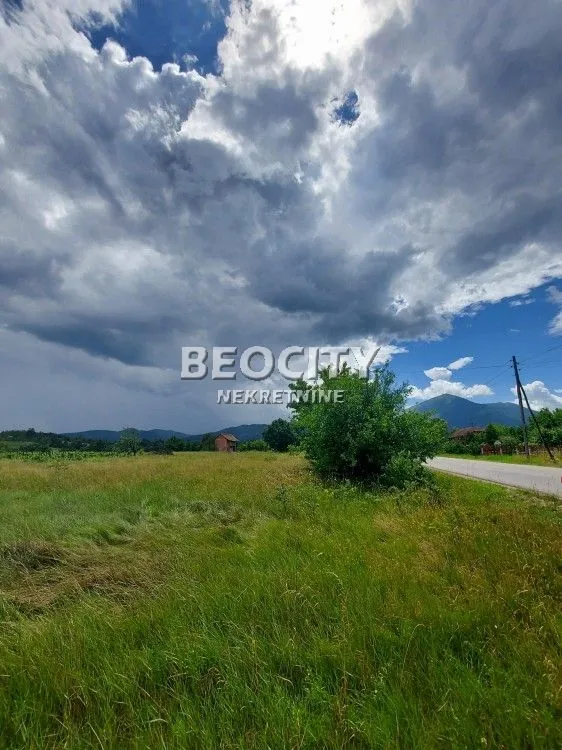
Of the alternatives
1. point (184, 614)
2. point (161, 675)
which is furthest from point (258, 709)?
point (184, 614)

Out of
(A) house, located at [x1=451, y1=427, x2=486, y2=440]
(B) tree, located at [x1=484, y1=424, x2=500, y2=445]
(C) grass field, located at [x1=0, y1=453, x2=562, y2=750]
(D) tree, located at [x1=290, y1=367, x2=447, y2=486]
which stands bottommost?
(C) grass field, located at [x1=0, y1=453, x2=562, y2=750]

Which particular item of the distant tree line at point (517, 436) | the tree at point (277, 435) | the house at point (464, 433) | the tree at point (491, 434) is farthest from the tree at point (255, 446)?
the tree at point (491, 434)

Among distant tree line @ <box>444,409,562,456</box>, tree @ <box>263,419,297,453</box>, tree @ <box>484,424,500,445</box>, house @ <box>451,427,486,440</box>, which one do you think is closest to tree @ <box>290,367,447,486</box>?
distant tree line @ <box>444,409,562,456</box>

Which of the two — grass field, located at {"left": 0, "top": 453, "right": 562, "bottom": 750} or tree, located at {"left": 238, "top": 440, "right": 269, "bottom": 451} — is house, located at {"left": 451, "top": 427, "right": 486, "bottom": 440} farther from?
grass field, located at {"left": 0, "top": 453, "right": 562, "bottom": 750}

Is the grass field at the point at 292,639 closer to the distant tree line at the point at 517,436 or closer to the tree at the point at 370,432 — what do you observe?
the tree at the point at 370,432

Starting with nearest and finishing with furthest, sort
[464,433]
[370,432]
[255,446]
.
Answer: [370,432]
[255,446]
[464,433]

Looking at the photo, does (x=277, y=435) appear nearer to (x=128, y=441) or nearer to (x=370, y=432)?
(x=128, y=441)

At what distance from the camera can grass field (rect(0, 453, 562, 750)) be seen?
2123 millimetres

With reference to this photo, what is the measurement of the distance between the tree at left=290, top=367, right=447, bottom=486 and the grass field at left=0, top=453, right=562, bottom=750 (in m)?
5.01

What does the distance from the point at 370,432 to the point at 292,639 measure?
8079 millimetres

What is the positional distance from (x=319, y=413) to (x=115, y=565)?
7.82 m

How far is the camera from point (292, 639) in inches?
112

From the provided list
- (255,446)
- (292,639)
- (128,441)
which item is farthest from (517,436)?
(128,441)

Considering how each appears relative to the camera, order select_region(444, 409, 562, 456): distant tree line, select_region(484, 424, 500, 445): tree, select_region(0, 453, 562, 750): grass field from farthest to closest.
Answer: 1. select_region(484, 424, 500, 445): tree
2. select_region(444, 409, 562, 456): distant tree line
3. select_region(0, 453, 562, 750): grass field
